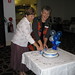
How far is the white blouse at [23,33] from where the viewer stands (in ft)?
Result: 5.71

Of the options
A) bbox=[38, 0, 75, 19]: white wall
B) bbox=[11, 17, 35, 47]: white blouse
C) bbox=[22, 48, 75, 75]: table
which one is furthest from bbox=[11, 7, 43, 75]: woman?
bbox=[38, 0, 75, 19]: white wall

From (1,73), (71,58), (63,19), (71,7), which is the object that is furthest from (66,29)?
(71,58)

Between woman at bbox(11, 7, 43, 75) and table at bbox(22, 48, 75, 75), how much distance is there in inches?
10.0

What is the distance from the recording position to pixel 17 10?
6.14 meters

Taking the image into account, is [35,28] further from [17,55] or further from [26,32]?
[17,55]

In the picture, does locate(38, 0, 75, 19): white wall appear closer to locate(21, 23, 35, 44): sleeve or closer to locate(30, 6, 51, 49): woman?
locate(30, 6, 51, 49): woman

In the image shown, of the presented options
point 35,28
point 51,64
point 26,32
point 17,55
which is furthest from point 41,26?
point 51,64

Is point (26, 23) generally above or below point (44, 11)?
below

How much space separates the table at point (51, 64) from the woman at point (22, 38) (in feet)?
0.84

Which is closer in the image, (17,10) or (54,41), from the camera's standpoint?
(54,41)

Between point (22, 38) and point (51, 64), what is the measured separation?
682 millimetres

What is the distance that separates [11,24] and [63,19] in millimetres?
4563

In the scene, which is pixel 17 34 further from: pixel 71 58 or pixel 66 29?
pixel 66 29

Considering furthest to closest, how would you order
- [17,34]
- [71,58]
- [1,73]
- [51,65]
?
[1,73], [17,34], [71,58], [51,65]
